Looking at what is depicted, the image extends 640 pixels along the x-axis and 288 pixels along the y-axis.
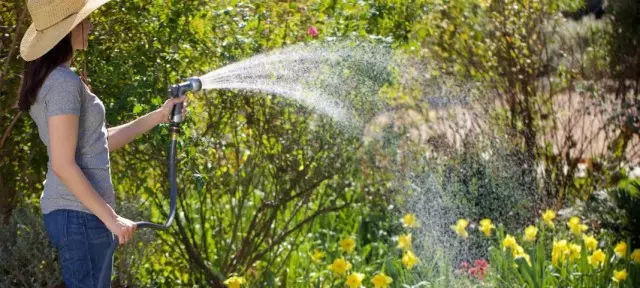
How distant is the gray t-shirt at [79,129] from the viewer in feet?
9.27

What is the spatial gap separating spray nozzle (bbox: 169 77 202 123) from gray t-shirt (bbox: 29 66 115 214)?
0.67 ft

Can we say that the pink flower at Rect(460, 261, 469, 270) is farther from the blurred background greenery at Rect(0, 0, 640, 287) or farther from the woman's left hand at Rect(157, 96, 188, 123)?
the woman's left hand at Rect(157, 96, 188, 123)

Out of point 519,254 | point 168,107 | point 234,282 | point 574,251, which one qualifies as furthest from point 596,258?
point 168,107

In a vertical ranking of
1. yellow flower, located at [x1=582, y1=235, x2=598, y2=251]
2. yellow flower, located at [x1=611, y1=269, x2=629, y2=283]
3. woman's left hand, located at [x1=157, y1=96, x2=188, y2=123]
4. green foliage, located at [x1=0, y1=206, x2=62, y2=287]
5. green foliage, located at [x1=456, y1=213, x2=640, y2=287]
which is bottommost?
→ green foliage, located at [x1=456, y1=213, x2=640, y2=287]

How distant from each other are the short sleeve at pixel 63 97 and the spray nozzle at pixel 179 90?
32 cm

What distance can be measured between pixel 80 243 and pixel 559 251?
7.47 ft

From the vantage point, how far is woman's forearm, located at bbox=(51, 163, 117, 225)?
277 centimetres

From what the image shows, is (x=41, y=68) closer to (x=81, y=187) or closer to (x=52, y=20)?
(x=52, y=20)

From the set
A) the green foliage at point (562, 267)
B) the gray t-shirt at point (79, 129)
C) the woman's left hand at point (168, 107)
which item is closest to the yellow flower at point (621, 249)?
the green foliage at point (562, 267)

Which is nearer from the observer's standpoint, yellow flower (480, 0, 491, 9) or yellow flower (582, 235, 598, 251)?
yellow flower (582, 235, 598, 251)

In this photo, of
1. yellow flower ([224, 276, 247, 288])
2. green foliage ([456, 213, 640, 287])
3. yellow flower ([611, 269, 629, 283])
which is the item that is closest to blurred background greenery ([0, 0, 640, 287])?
green foliage ([456, 213, 640, 287])

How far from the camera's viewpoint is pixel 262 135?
4.59 meters

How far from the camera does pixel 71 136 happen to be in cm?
279

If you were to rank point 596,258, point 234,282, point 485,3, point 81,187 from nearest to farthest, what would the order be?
point 81,187 < point 234,282 < point 596,258 < point 485,3
